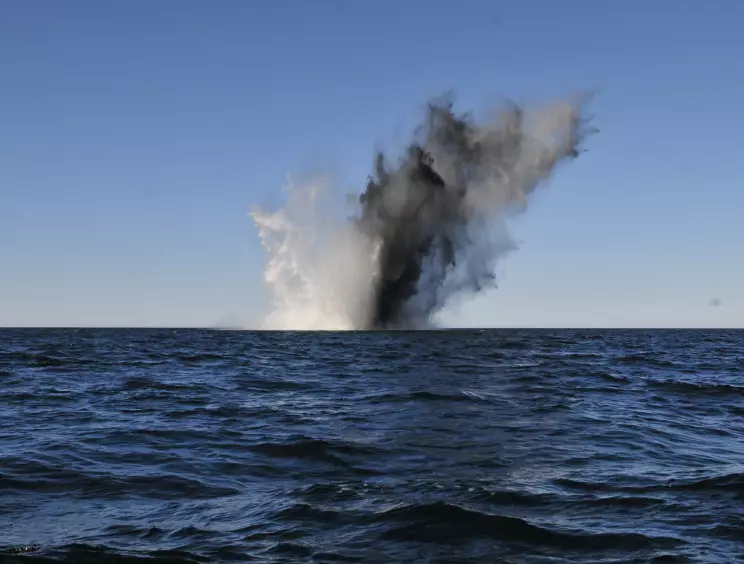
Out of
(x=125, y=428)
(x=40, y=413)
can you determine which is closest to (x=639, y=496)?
(x=125, y=428)

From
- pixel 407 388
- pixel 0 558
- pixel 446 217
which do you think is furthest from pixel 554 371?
pixel 446 217

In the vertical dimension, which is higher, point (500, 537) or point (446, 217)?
point (446, 217)

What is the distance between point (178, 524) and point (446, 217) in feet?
319

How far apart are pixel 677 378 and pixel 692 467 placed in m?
17.3

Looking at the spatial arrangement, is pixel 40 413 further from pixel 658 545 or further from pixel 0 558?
pixel 658 545

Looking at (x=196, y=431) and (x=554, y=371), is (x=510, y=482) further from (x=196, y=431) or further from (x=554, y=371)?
(x=554, y=371)

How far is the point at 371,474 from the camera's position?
1059 cm

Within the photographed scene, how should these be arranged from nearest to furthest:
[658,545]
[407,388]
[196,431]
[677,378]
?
[658,545] < [196,431] < [407,388] < [677,378]

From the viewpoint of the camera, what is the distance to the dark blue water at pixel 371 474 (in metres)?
7.25

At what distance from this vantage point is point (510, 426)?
14883 millimetres

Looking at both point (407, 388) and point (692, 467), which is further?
point (407, 388)

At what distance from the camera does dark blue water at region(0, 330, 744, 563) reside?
725cm

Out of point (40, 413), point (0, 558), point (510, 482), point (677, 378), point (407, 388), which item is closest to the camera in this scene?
point (0, 558)

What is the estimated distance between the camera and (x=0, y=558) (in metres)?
6.68
